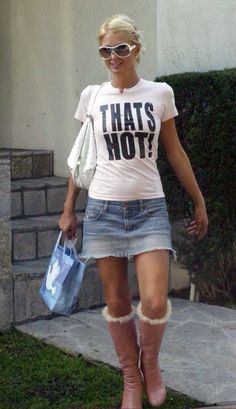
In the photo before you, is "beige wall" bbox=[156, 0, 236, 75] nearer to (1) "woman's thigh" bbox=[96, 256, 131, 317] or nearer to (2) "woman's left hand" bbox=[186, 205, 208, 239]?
(2) "woman's left hand" bbox=[186, 205, 208, 239]

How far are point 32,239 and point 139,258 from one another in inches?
84.0

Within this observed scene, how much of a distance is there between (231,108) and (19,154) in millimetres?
2123

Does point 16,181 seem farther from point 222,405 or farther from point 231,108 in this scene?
point 222,405

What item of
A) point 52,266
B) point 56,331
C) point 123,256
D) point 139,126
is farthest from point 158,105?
point 56,331

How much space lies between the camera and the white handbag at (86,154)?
12.3ft

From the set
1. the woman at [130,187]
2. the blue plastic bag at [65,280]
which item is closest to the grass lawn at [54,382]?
the woman at [130,187]

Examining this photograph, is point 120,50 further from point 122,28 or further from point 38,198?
point 38,198

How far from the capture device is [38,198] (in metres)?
6.26

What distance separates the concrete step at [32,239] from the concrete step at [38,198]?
0.27 meters

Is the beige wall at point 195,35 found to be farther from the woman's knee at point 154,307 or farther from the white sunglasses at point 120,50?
the woman's knee at point 154,307

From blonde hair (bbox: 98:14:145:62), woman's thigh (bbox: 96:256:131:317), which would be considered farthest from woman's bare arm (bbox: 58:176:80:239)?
blonde hair (bbox: 98:14:145:62)

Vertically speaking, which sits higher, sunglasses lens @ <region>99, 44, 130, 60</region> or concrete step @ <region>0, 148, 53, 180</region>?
sunglasses lens @ <region>99, 44, 130, 60</region>

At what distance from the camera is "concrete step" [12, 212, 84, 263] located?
5625 millimetres

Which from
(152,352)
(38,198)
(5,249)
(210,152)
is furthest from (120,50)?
(38,198)
